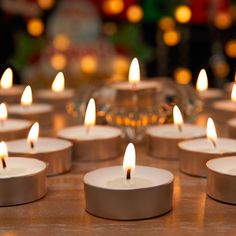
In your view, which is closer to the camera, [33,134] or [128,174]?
[128,174]

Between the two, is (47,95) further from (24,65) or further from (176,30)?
(176,30)

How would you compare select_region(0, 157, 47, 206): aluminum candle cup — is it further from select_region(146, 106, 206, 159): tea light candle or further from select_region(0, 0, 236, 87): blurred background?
select_region(0, 0, 236, 87): blurred background

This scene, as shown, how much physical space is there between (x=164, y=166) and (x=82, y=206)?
259 millimetres

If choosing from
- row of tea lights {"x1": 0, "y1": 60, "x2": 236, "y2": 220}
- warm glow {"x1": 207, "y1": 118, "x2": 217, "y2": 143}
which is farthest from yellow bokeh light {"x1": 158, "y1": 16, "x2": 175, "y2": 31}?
warm glow {"x1": 207, "y1": 118, "x2": 217, "y2": 143}

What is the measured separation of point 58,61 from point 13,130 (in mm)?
1421

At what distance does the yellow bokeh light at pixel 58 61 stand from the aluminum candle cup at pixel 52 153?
1.51 metres

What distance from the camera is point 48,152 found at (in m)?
0.93

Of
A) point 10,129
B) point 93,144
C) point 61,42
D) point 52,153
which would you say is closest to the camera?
point 52,153

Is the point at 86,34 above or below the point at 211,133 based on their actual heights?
above

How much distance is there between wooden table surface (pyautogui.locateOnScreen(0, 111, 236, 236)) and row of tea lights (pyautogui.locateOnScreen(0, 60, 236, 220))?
0.02 m

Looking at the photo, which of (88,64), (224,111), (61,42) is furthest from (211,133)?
(61,42)

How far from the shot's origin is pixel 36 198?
812 mm

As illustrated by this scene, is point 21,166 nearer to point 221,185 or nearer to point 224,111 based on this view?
point 221,185

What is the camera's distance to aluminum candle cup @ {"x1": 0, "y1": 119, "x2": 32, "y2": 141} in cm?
113
